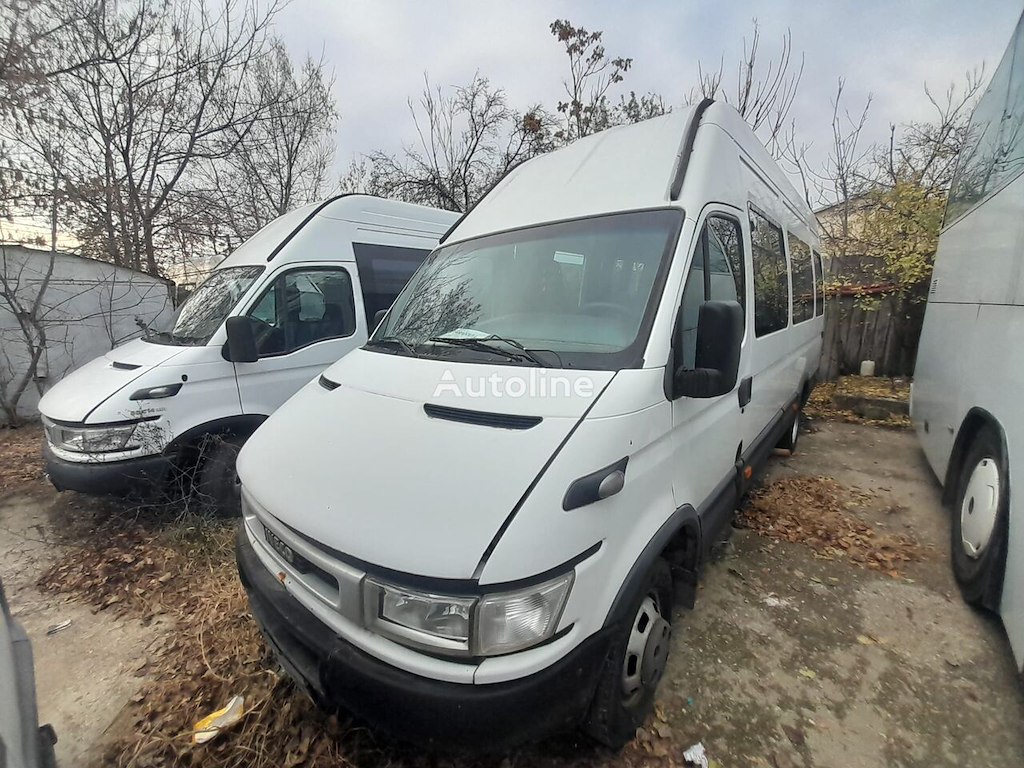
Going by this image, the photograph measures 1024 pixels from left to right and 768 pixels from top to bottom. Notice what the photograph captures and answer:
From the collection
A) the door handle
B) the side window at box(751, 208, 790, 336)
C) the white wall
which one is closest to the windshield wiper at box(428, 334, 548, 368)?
the door handle

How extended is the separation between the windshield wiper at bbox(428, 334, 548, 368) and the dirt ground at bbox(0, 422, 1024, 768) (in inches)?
66.2

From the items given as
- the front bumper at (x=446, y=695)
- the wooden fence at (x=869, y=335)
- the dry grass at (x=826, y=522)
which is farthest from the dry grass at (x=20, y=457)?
the wooden fence at (x=869, y=335)

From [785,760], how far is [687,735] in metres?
0.40

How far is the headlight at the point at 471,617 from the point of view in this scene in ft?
4.78

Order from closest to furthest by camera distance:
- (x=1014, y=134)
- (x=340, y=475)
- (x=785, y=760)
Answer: (x=340, y=475), (x=785, y=760), (x=1014, y=134)

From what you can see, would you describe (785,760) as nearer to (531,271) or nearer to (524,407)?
(524,407)

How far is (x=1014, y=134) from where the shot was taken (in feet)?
10.6

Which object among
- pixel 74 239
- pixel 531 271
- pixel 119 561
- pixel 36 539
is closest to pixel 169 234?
pixel 74 239

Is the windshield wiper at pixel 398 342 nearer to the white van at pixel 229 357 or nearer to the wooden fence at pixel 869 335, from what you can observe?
the white van at pixel 229 357

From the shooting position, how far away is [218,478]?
3977 millimetres

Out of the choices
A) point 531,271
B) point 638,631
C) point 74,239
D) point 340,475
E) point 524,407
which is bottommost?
point 638,631

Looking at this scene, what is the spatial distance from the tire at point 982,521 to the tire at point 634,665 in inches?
76.2

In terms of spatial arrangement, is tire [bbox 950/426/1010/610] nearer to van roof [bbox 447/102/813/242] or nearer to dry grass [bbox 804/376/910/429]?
van roof [bbox 447/102/813/242]

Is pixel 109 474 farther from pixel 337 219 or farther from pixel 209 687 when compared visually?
pixel 337 219
